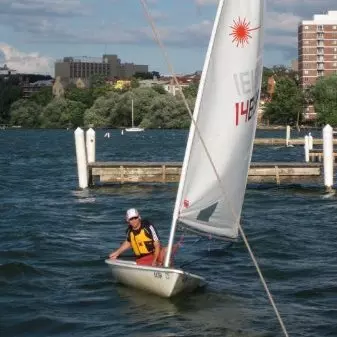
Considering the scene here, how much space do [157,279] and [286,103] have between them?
171m

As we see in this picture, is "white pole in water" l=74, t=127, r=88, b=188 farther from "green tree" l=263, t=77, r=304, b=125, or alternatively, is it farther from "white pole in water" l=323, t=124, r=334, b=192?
"green tree" l=263, t=77, r=304, b=125

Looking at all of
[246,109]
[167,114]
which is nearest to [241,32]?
[246,109]

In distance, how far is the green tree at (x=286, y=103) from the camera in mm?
181750

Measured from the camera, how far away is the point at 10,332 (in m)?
14.0

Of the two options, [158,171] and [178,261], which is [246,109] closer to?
[178,261]

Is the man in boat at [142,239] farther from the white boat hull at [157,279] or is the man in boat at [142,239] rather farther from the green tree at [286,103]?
the green tree at [286,103]

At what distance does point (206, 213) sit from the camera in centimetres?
1413

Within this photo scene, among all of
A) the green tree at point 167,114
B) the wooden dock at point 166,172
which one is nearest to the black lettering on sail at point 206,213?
the wooden dock at point 166,172

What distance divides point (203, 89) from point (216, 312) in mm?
3825

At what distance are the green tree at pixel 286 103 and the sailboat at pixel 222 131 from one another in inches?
6603

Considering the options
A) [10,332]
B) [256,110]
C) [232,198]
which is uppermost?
[256,110]

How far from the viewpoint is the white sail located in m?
13.5

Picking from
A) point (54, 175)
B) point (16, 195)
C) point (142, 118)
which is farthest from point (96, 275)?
point (142, 118)

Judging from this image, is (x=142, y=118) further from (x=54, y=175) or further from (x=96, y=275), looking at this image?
(x=96, y=275)
